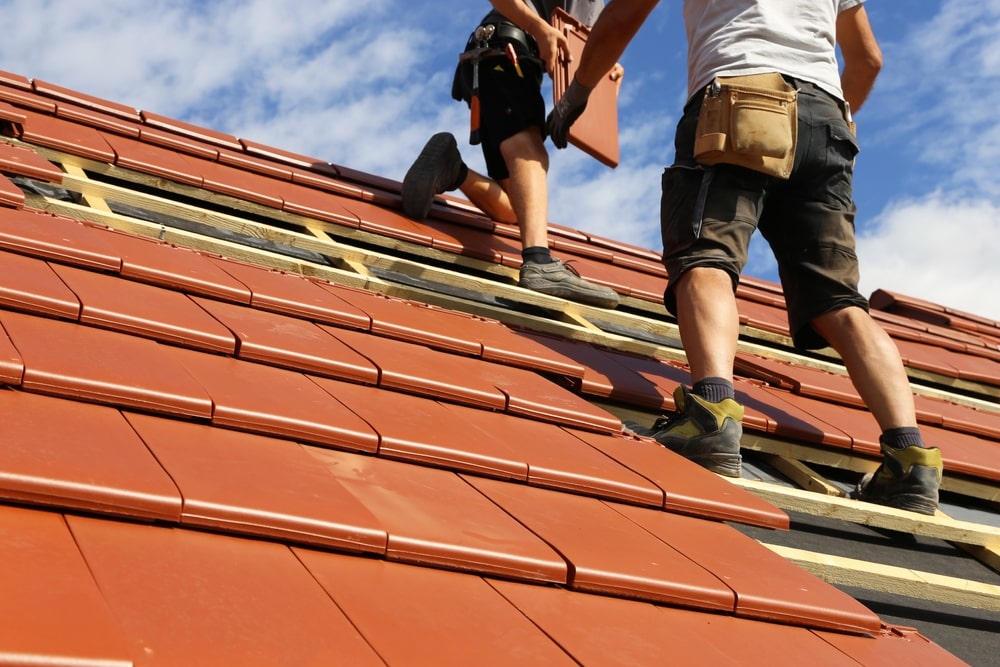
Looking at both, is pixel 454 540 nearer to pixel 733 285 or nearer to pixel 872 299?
pixel 733 285

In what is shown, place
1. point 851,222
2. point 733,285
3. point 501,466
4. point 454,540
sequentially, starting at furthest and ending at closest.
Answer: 1. point 851,222
2. point 733,285
3. point 501,466
4. point 454,540

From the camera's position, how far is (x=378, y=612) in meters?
1.31

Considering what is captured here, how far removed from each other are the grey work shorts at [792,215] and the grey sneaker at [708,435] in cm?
38

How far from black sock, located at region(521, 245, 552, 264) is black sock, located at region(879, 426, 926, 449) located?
135 cm

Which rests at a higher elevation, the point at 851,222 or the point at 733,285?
the point at 851,222

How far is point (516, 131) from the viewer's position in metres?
3.91

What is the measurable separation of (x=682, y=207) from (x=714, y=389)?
1.75ft

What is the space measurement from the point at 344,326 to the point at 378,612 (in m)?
1.28

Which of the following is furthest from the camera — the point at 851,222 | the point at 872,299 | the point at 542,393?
the point at 872,299

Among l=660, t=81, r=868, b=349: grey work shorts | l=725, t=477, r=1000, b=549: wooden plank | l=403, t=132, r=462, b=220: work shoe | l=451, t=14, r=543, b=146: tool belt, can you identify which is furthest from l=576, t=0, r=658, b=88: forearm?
l=725, t=477, r=1000, b=549: wooden plank

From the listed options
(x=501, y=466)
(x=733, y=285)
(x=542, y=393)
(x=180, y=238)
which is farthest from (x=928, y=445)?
(x=180, y=238)

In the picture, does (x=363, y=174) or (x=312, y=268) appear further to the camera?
(x=363, y=174)

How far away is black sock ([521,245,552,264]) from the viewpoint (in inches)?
146

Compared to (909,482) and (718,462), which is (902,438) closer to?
(909,482)
